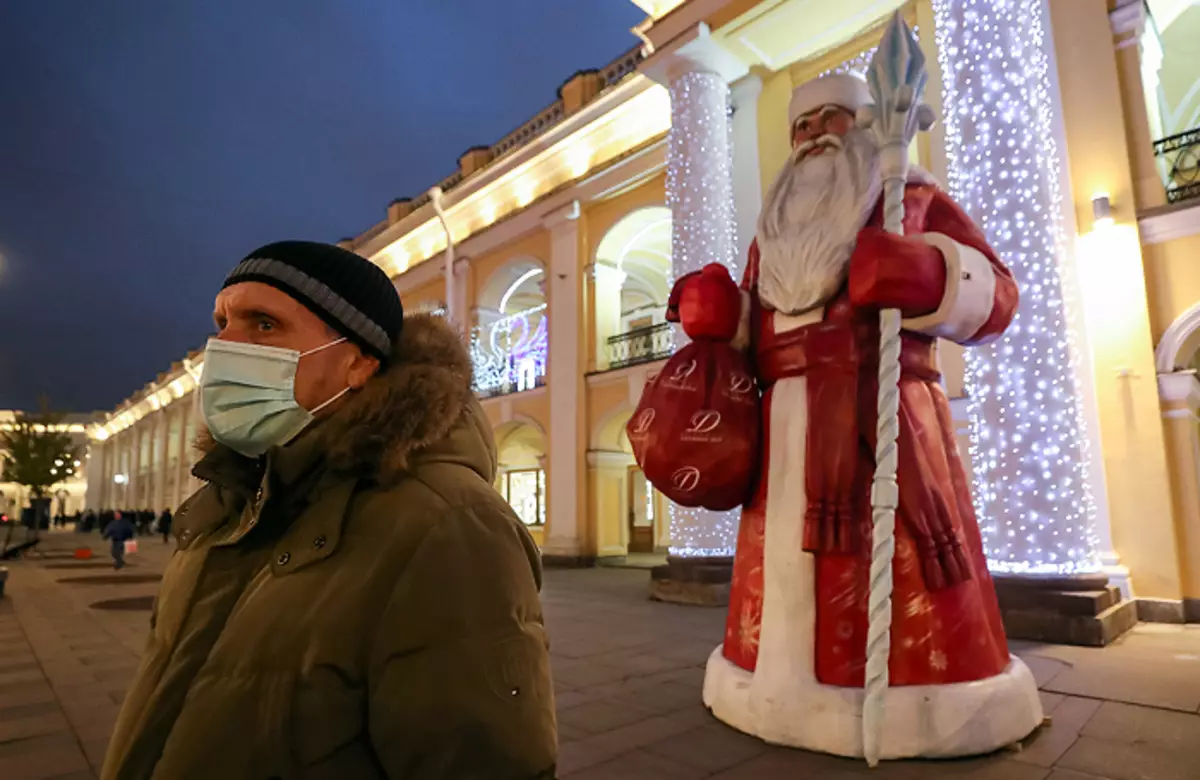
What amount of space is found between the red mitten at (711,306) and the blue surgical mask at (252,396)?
2.11 meters

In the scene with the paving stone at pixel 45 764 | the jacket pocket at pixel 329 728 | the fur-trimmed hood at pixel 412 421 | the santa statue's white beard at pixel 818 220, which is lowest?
the paving stone at pixel 45 764

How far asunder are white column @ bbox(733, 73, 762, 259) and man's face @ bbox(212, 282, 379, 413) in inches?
336

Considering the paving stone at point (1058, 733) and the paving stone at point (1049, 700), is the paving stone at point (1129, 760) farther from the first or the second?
the paving stone at point (1049, 700)

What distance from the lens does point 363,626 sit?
1.07m

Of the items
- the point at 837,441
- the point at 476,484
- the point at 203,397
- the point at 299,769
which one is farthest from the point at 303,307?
the point at 837,441

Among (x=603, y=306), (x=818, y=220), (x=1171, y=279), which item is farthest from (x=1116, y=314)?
(x=603, y=306)

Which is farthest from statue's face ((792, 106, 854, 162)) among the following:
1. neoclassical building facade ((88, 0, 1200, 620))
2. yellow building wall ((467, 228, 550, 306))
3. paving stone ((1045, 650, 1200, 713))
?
yellow building wall ((467, 228, 550, 306))

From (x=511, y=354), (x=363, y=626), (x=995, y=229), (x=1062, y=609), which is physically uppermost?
(x=511, y=354)

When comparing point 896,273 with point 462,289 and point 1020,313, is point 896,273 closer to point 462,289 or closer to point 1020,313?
point 1020,313

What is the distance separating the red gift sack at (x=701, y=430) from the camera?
119 inches

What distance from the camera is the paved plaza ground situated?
2.82 meters

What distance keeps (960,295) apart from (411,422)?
2338mm

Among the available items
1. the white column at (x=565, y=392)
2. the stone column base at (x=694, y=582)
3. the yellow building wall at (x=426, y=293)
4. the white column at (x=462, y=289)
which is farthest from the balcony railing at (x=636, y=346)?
the yellow building wall at (x=426, y=293)

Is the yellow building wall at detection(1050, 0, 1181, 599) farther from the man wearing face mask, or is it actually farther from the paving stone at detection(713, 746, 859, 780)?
the man wearing face mask
